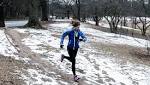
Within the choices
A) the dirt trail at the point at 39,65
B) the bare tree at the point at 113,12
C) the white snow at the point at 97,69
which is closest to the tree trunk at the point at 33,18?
the white snow at the point at 97,69

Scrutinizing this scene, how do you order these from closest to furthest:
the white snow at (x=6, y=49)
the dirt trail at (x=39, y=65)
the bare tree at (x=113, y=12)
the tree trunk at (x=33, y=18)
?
the dirt trail at (x=39, y=65)
the white snow at (x=6, y=49)
the tree trunk at (x=33, y=18)
the bare tree at (x=113, y=12)

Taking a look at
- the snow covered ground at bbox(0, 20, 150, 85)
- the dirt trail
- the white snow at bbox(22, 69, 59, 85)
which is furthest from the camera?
the dirt trail

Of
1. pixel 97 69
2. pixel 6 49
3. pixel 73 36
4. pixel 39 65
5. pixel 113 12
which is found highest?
pixel 73 36

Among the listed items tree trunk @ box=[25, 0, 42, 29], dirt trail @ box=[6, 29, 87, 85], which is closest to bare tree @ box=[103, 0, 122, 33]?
tree trunk @ box=[25, 0, 42, 29]

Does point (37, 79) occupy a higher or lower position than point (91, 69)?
higher

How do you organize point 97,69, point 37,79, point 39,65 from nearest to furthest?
point 37,79 < point 39,65 < point 97,69

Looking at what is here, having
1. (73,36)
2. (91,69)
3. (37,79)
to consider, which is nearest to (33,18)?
(91,69)

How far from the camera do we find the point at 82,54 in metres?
18.0

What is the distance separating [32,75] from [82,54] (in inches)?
228

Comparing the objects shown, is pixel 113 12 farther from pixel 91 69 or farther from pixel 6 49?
pixel 91 69

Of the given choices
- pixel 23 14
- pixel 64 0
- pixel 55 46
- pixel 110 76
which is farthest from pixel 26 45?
pixel 23 14

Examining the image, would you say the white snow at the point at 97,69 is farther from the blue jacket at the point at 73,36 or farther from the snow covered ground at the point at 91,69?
the blue jacket at the point at 73,36

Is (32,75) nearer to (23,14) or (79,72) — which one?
(79,72)

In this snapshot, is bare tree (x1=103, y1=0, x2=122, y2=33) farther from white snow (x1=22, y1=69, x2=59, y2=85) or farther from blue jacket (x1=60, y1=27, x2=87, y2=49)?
white snow (x1=22, y1=69, x2=59, y2=85)
